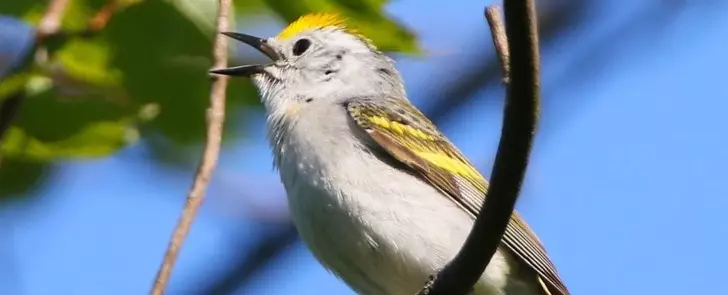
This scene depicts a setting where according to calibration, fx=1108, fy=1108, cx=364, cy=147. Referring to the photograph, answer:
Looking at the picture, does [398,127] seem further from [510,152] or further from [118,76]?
[510,152]

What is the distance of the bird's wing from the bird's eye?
53 centimetres

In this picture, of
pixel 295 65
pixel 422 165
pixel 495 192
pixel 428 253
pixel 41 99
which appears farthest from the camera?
pixel 295 65

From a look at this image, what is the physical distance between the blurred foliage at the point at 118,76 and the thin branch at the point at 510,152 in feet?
2.43

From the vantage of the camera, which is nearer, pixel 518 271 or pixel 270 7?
pixel 270 7

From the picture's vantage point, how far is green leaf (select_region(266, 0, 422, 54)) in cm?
318

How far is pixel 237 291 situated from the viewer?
3945 millimetres

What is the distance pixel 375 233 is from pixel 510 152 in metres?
1.26

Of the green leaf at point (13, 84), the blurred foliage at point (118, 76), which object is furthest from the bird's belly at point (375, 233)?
the green leaf at point (13, 84)

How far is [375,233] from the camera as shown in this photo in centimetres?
381

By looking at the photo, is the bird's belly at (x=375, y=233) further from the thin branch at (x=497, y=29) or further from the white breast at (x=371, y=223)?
the thin branch at (x=497, y=29)

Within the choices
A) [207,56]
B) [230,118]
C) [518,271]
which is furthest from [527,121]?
[518,271]

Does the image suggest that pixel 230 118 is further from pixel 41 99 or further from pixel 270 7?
pixel 41 99

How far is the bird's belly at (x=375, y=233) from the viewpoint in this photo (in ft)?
12.5

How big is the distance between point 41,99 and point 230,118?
70cm
